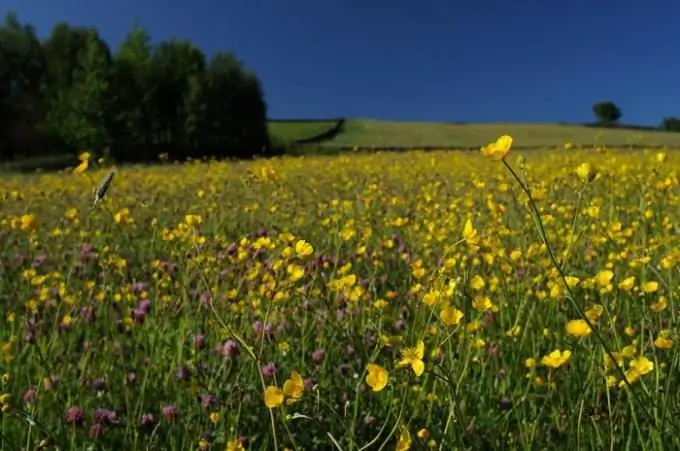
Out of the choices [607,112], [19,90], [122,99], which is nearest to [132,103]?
[122,99]

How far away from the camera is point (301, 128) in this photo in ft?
216

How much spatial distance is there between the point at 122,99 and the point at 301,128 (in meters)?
30.3

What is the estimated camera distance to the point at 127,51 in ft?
136

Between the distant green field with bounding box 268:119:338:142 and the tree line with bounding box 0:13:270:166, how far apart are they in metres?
16.3

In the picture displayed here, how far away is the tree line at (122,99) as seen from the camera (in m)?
35.0

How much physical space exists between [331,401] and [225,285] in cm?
121

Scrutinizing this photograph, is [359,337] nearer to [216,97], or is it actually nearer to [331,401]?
[331,401]

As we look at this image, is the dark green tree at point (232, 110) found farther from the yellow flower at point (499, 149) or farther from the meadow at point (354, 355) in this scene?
the yellow flower at point (499, 149)

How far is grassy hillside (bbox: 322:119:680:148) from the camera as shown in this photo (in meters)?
49.4

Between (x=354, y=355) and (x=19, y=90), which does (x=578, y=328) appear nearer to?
(x=354, y=355)

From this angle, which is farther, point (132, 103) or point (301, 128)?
point (301, 128)

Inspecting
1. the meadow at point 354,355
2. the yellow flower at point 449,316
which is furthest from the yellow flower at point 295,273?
the yellow flower at point 449,316

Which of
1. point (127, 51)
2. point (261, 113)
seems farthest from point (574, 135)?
point (127, 51)

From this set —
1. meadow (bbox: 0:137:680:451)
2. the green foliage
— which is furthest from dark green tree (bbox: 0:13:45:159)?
the green foliage
